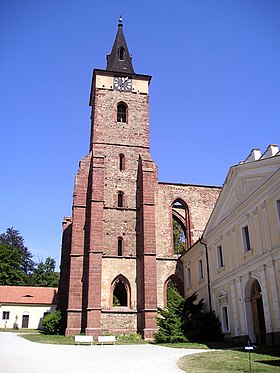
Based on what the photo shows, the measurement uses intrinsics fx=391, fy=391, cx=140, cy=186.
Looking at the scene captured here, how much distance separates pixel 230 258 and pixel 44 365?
43.5 ft

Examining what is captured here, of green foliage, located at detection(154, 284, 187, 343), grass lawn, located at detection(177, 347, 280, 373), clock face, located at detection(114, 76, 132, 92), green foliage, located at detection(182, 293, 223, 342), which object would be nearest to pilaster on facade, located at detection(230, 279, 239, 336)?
green foliage, located at detection(182, 293, 223, 342)

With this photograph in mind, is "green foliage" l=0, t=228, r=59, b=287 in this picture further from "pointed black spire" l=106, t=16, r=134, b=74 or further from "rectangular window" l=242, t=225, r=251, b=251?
"rectangular window" l=242, t=225, r=251, b=251

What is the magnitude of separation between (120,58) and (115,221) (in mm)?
17858

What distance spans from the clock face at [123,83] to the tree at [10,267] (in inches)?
1317

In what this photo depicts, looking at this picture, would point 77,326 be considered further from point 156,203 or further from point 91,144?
point 91,144

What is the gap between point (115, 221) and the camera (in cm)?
2986

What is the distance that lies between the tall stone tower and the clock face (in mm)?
92

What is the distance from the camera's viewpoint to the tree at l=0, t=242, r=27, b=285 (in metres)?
55.8

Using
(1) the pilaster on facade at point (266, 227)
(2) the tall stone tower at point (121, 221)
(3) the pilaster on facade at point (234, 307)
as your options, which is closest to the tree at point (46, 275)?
(2) the tall stone tower at point (121, 221)

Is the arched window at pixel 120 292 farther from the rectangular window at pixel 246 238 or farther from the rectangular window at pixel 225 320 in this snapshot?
the rectangular window at pixel 246 238

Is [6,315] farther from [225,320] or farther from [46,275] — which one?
[225,320]

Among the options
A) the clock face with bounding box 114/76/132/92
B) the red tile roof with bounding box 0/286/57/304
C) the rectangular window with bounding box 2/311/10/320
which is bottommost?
the rectangular window with bounding box 2/311/10/320

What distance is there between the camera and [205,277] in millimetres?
26000

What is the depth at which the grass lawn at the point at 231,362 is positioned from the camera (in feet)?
37.3
